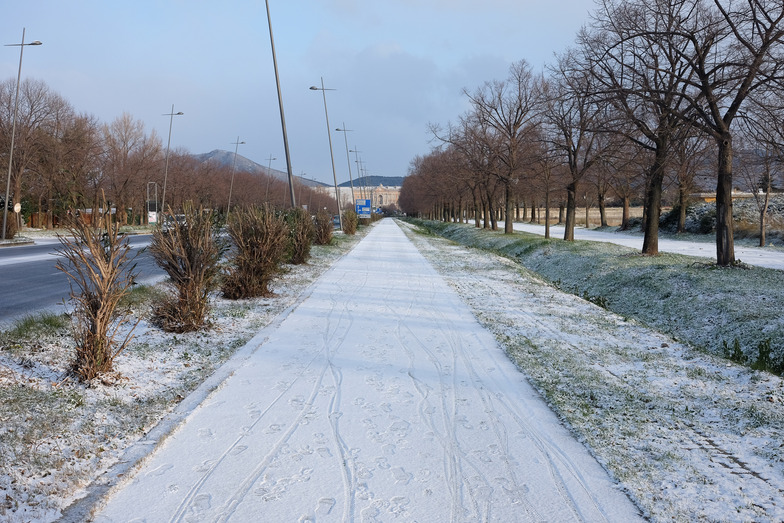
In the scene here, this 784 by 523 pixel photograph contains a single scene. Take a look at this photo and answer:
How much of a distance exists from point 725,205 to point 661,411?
11793 mm

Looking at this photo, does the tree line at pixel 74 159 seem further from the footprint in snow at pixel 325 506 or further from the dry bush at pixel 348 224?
the footprint in snow at pixel 325 506

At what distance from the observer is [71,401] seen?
16.4 feet

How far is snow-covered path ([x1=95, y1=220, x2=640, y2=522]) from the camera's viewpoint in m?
3.42

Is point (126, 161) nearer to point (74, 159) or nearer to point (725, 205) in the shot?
point (74, 159)

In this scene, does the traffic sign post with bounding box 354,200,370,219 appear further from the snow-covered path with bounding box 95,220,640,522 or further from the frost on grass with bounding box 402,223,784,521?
the snow-covered path with bounding box 95,220,640,522

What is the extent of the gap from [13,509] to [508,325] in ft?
23.8

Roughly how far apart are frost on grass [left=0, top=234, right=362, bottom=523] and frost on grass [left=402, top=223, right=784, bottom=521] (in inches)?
141

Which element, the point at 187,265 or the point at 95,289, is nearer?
the point at 95,289

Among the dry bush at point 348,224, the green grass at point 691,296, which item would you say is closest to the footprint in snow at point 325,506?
the green grass at point 691,296

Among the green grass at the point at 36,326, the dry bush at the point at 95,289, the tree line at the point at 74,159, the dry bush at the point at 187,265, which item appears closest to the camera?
the dry bush at the point at 95,289

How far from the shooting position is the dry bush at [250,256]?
11469 millimetres

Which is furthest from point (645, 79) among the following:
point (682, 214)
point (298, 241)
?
point (682, 214)

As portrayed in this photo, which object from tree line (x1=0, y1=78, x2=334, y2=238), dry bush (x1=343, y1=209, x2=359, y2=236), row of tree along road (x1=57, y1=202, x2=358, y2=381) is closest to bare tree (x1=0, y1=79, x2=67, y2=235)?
tree line (x1=0, y1=78, x2=334, y2=238)

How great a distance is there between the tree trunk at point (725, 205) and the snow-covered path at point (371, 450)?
34.2ft
